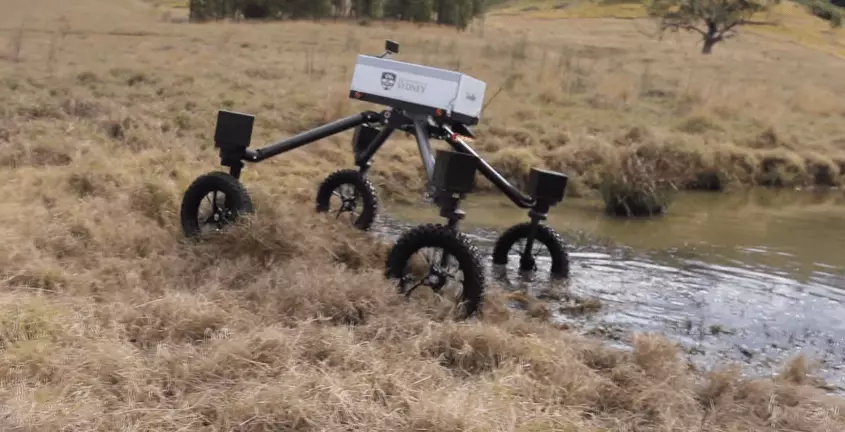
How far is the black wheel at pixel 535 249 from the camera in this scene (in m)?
7.27

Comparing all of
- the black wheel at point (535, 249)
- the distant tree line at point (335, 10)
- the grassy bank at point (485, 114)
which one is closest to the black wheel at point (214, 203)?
the black wheel at point (535, 249)

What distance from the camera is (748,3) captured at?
49.1 meters

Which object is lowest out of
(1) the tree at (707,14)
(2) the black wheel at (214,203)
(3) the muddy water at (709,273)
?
(3) the muddy water at (709,273)

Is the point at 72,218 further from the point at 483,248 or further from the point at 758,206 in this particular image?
the point at 758,206

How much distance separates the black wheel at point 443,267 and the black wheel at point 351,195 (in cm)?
225

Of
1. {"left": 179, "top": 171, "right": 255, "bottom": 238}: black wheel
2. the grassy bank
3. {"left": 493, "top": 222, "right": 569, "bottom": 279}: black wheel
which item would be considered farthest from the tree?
{"left": 179, "top": 171, "right": 255, "bottom": 238}: black wheel

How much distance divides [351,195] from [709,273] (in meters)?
3.44

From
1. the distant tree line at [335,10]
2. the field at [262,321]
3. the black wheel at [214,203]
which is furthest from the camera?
the distant tree line at [335,10]

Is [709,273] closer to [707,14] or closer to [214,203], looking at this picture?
[214,203]

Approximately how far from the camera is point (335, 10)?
50719 millimetres

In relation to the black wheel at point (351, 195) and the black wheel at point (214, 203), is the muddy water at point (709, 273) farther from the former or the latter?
the black wheel at point (214, 203)

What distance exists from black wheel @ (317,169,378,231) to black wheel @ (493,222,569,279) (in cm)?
126

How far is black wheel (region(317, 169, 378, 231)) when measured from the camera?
8.05m

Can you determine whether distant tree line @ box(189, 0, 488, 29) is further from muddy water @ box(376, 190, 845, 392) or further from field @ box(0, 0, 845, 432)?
muddy water @ box(376, 190, 845, 392)
